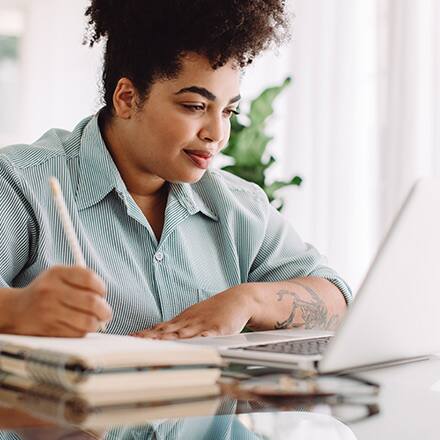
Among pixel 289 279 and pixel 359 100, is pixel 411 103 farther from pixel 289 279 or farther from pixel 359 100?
pixel 289 279

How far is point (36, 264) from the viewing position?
62.4 inches

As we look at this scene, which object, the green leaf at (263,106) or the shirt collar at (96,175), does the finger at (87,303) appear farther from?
the green leaf at (263,106)

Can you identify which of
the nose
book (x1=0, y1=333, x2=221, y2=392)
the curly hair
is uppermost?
the curly hair

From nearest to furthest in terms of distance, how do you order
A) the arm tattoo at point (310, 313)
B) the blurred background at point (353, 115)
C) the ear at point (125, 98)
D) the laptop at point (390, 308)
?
the laptop at point (390, 308), the arm tattoo at point (310, 313), the ear at point (125, 98), the blurred background at point (353, 115)

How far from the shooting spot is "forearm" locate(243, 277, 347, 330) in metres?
1.55

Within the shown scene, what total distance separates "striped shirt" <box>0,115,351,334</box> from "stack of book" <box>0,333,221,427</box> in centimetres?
53

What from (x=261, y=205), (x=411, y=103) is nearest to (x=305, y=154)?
(x=411, y=103)

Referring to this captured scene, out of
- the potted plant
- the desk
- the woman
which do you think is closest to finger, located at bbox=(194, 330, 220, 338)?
the woman

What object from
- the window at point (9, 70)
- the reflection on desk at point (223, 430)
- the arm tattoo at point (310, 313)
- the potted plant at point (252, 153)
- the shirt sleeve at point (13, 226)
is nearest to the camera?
the reflection on desk at point (223, 430)

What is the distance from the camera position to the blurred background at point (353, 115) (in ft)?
10.1

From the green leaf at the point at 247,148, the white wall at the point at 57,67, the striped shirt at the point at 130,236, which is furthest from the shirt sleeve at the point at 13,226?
the white wall at the point at 57,67

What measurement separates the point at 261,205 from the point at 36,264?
0.56 metres

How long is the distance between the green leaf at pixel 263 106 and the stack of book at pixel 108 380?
2.09 m

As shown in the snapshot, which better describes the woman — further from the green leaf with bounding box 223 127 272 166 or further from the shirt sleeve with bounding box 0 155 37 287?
the green leaf with bounding box 223 127 272 166
